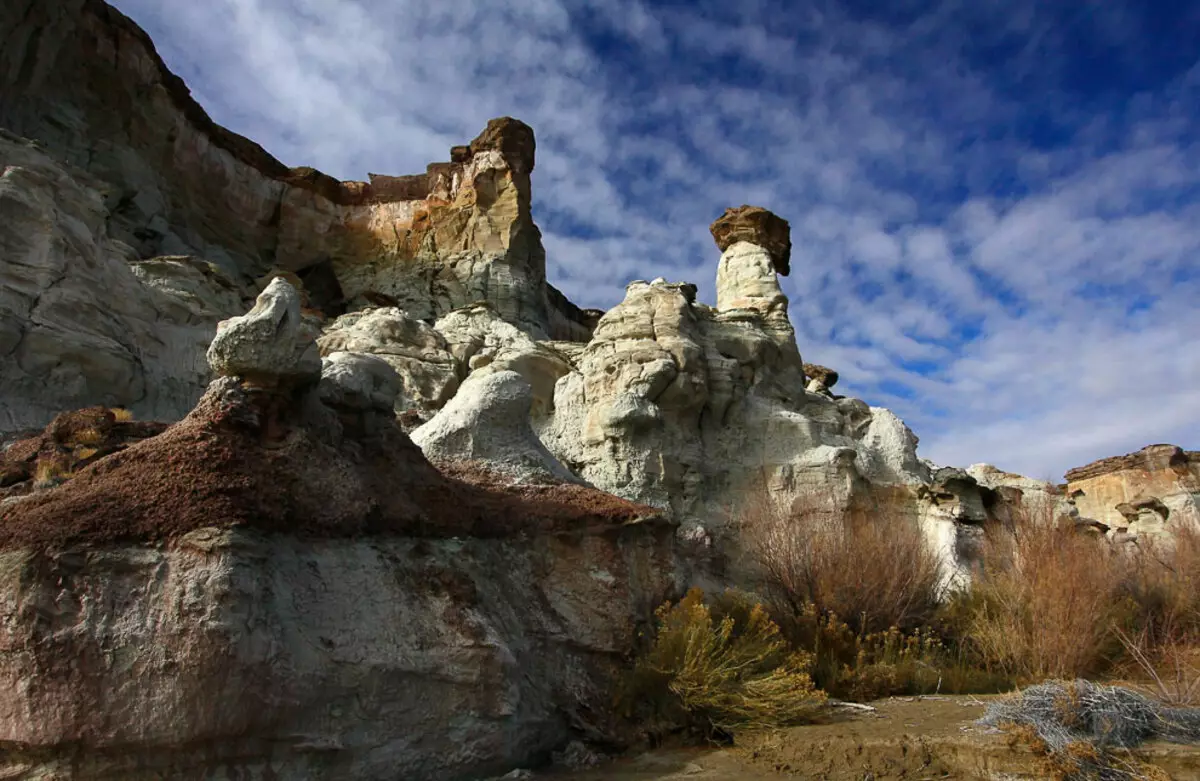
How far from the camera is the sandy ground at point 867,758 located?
4.92 metres

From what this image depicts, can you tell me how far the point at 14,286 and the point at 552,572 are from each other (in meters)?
10.1

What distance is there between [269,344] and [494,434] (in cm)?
290

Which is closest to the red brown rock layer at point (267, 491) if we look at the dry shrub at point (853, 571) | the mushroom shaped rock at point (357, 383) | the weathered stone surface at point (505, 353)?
the mushroom shaped rock at point (357, 383)

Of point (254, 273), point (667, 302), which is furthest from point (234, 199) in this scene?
point (667, 302)

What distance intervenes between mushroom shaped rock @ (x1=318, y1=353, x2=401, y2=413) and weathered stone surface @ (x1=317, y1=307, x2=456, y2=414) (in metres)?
8.72

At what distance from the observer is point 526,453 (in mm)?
7680

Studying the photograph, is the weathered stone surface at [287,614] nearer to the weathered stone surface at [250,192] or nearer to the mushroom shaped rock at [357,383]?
the mushroom shaped rock at [357,383]

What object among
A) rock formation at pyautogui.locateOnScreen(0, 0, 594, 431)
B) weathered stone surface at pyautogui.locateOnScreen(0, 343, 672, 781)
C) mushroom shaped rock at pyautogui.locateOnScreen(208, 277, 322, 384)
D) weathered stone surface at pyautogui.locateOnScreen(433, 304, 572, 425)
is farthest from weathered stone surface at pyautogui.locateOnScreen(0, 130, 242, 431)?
mushroom shaped rock at pyautogui.locateOnScreen(208, 277, 322, 384)

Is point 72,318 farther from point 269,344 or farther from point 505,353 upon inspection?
point 269,344

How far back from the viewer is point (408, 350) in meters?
16.8

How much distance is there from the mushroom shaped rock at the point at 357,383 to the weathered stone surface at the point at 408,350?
872 cm

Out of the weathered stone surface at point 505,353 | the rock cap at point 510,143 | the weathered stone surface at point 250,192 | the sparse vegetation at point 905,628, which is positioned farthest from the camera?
the rock cap at point 510,143

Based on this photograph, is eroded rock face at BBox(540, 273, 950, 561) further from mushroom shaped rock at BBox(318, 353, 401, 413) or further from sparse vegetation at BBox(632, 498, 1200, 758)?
mushroom shaped rock at BBox(318, 353, 401, 413)

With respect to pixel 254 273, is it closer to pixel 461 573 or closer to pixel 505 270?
pixel 505 270
